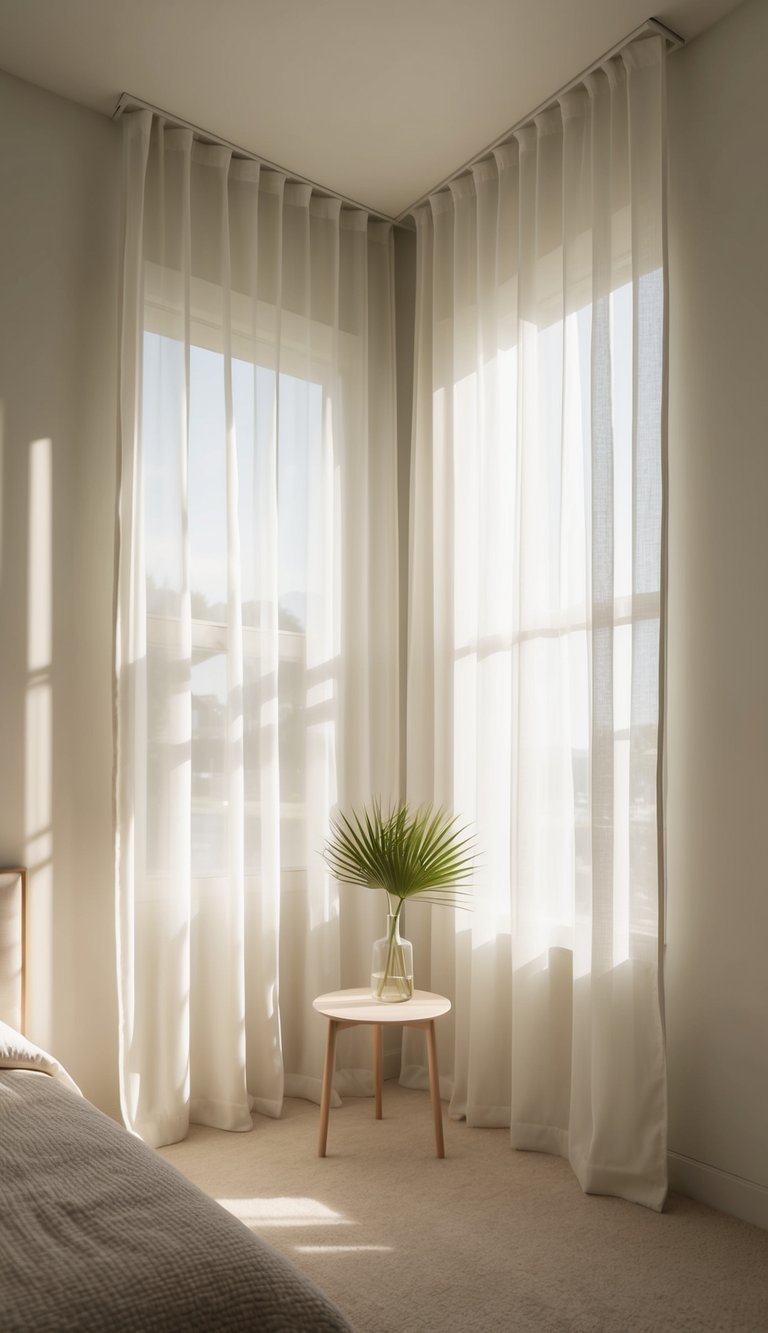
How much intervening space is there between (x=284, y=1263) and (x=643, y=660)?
177 centimetres

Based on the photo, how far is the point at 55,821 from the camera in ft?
9.24

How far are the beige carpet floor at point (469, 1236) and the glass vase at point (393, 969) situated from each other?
44 cm

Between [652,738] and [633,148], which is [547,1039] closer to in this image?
[652,738]

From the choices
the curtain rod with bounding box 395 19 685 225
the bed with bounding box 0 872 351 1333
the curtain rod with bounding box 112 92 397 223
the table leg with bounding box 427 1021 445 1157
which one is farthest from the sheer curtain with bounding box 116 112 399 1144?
the bed with bounding box 0 872 351 1333

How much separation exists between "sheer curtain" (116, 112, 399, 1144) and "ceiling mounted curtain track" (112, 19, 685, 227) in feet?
0.13

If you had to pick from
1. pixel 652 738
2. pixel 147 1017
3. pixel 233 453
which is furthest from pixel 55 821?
pixel 652 738

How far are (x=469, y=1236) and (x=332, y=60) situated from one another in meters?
3.18

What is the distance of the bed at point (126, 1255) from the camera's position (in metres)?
1.10

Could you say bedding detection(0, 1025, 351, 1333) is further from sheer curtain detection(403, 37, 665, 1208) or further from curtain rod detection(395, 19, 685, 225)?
curtain rod detection(395, 19, 685, 225)

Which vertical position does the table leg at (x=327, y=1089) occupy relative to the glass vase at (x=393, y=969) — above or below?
below

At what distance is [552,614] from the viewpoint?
9.58 feet

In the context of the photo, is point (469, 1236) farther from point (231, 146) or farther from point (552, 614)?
point (231, 146)

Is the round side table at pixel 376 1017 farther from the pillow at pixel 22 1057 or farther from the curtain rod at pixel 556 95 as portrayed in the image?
the curtain rod at pixel 556 95

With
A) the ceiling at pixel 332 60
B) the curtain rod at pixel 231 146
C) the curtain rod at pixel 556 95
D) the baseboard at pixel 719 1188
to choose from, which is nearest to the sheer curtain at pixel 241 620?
the curtain rod at pixel 231 146
